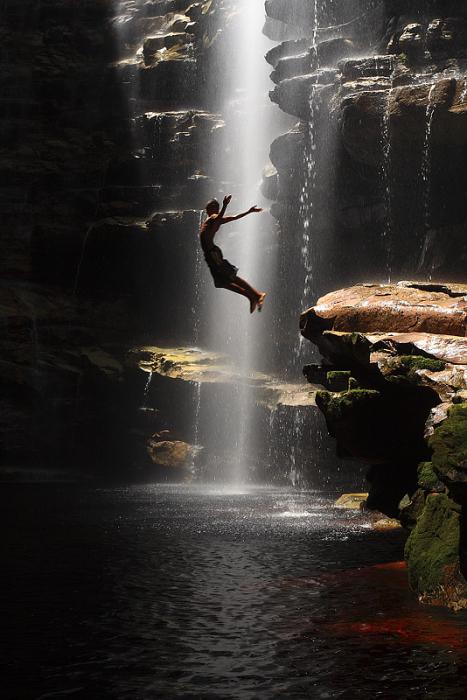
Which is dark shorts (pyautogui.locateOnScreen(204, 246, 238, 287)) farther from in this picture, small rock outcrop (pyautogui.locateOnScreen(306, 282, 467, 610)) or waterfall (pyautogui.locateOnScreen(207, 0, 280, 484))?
waterfall (pyautogui.locateOnScreen(207, 0, 280, 484))

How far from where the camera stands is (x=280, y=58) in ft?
132

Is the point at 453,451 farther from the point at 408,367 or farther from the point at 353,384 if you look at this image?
the point at 353,384

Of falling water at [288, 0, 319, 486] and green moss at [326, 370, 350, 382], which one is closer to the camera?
green moss at [326, 370, 350, 382]

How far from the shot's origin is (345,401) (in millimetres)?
17797

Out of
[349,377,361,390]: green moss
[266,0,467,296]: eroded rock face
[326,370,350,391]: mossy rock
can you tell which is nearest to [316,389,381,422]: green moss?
[349,377,361,390]: green moss

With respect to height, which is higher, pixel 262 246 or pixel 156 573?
pixel 262 246

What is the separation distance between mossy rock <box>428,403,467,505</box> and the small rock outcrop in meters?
0.02

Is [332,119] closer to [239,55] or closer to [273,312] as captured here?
[273,312]

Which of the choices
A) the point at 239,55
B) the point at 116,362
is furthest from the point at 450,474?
the point at 239,55

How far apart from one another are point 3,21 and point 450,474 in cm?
4832

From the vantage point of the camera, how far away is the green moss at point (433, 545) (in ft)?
38.7

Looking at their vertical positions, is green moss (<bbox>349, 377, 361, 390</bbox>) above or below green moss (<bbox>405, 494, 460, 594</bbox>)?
above

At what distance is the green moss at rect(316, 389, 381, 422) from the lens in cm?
1745

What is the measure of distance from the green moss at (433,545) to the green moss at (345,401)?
4812 millimetres
